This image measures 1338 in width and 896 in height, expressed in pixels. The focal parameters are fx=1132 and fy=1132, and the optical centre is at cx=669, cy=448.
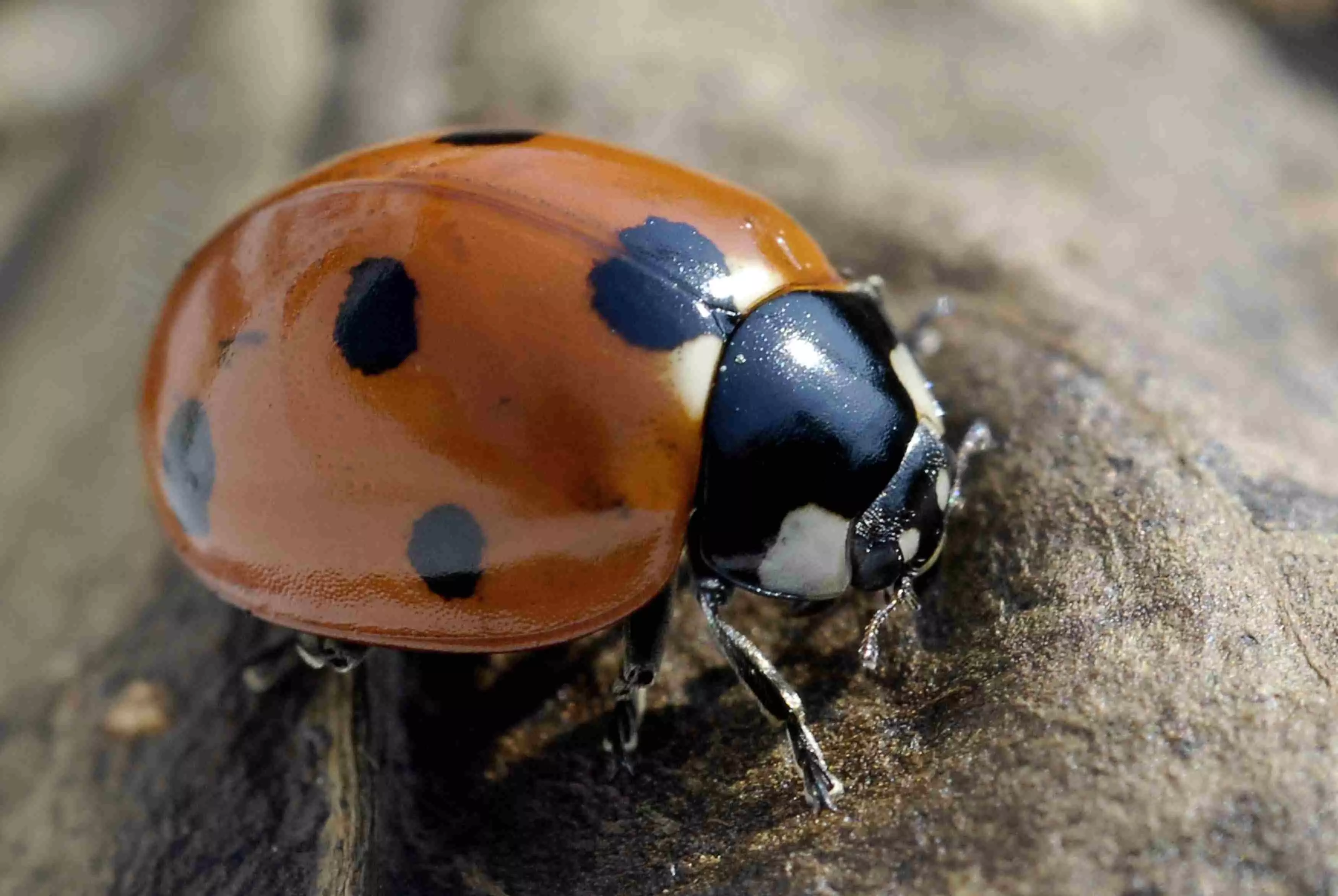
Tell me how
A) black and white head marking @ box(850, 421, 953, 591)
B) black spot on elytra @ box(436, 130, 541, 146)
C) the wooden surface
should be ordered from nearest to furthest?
1. the wooden surface
2. black and white head marking @ box(850, 421, 953, 591)
3. black spot on elytra @ box(436, 130, 541, 146)

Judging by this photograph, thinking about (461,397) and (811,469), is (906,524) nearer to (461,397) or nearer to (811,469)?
(811,469)

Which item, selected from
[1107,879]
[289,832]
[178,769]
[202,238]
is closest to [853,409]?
[1107,879]

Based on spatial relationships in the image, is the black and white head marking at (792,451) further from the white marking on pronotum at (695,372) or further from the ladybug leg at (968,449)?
the ladybug leg at (968,449)

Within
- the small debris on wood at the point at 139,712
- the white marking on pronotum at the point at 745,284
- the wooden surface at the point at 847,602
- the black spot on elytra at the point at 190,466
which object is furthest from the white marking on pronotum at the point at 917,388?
the small debris on wood at the point at 139,712

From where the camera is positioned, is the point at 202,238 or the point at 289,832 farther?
the point at 202,238

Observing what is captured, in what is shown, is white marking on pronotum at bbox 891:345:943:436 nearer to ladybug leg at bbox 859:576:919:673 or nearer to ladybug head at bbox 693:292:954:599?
ladybug head at bbox 693:292:954:599

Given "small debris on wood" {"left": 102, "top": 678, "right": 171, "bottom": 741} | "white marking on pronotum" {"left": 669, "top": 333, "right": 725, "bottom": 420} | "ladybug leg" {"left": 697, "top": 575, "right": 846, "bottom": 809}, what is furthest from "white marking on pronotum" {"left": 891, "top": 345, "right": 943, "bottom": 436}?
"small debris on wood" {"left": 102, "top": 678, "right": 171, "bottom": 741}

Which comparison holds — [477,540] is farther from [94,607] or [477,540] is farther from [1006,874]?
[94,607]

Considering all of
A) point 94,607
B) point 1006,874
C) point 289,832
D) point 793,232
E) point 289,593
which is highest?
point 793,232
